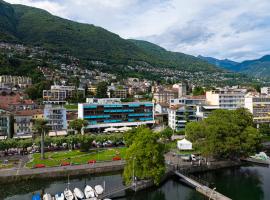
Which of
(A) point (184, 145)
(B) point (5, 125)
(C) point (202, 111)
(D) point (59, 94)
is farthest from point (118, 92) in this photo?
(A) point (184, 145)

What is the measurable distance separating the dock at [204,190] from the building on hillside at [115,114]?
5055cm

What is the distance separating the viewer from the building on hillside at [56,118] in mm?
89000

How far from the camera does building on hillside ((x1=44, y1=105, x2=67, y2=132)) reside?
292 feet

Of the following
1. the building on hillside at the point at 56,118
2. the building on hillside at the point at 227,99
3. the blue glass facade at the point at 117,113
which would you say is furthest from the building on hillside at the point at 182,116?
the building on hillside at the point at 56,118

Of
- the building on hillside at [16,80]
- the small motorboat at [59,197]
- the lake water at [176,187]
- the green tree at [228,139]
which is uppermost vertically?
the building on hillside at [16,80]

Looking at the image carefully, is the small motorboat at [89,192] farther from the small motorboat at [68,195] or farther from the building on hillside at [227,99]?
the building on hillside at [227,99]

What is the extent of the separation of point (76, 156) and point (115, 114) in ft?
129

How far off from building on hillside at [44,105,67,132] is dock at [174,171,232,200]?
4809 cm

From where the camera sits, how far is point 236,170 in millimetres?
59969

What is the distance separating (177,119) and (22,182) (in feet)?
188

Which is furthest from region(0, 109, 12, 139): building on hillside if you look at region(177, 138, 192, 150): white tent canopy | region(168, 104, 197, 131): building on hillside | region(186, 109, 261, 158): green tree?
region(186, 109, 261, 158): green tree

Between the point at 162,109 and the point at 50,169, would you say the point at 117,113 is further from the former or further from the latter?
the point at 50,169

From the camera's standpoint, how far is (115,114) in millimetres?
102875

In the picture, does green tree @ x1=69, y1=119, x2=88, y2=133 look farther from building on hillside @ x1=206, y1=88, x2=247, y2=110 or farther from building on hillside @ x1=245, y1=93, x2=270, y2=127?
building on hillside @ x1=245, y1=93, x2=270, y2=127
